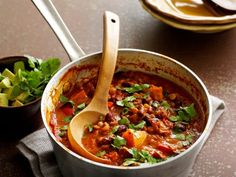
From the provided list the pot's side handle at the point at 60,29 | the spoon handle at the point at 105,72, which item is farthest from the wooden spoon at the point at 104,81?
the pot's side handle at the point at 60,29

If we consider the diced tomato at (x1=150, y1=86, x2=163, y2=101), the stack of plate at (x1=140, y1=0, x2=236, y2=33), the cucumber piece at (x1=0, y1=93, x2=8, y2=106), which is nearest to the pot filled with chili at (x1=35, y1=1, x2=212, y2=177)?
the diced tomato at (x1=150, y1=86, x2=163, y2=101)

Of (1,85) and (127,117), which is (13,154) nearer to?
(1,85)

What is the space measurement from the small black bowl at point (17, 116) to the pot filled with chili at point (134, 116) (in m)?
0.06

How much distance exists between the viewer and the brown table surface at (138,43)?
1229 millimetres

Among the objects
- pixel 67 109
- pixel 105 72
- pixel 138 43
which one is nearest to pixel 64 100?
pixel 67 109

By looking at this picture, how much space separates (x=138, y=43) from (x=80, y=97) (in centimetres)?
41

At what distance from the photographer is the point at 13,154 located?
120cm

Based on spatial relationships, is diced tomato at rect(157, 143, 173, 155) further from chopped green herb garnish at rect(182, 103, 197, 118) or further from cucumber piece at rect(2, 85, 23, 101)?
cucumber piece at rect(2, 85, 23, 101)

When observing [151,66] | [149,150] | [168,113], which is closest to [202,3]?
[151,66]

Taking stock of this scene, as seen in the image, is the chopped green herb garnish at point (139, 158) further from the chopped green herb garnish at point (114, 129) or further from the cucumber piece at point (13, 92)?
the cucumber piece at point (13, 92)

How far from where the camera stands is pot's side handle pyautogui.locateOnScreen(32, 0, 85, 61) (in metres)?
1.21

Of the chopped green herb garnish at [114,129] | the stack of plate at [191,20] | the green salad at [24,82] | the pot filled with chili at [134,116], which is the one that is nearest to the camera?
the pot filled with chili at [134,116]

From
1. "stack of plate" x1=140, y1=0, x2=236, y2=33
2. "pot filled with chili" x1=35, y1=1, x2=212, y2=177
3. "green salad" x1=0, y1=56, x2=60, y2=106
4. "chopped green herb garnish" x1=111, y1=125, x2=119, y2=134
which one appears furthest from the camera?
"stack of plate" x1=140, y1=0, x2=236, y2=33

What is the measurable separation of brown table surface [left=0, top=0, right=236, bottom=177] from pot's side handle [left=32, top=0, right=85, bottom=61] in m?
0.21
